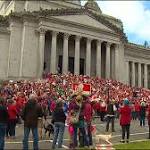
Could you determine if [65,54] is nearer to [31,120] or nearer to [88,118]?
[88,118]

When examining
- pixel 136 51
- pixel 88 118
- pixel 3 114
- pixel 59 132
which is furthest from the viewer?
pixel 136 51

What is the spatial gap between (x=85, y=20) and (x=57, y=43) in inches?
213

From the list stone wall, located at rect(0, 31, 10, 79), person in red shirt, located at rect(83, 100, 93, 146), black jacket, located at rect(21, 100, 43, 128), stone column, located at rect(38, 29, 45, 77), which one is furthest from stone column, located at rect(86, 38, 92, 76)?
black jacket, located at rect(21, 100, 43, 128)

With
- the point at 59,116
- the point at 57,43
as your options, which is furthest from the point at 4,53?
the point at 59,116

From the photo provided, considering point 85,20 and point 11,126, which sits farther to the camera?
point 85,20

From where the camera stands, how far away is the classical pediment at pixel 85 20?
4888 centimetres

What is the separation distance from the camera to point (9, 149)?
1401 centimetres

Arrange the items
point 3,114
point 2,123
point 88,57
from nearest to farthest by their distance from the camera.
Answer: point 2,123 < point 3,114 < point 88,57

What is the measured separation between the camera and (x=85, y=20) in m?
51.0

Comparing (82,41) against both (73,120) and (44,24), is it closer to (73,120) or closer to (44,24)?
(44,24)

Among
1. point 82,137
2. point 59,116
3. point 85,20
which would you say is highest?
point 85,20

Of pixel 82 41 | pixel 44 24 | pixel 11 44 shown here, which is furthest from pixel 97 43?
pixel 11 44

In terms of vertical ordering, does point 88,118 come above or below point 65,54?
below

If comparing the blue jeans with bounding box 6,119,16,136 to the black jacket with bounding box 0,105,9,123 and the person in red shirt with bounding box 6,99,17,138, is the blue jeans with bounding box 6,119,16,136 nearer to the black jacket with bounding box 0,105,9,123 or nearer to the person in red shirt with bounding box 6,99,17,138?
the person in red shirt with bounding box 6,99,17,138
